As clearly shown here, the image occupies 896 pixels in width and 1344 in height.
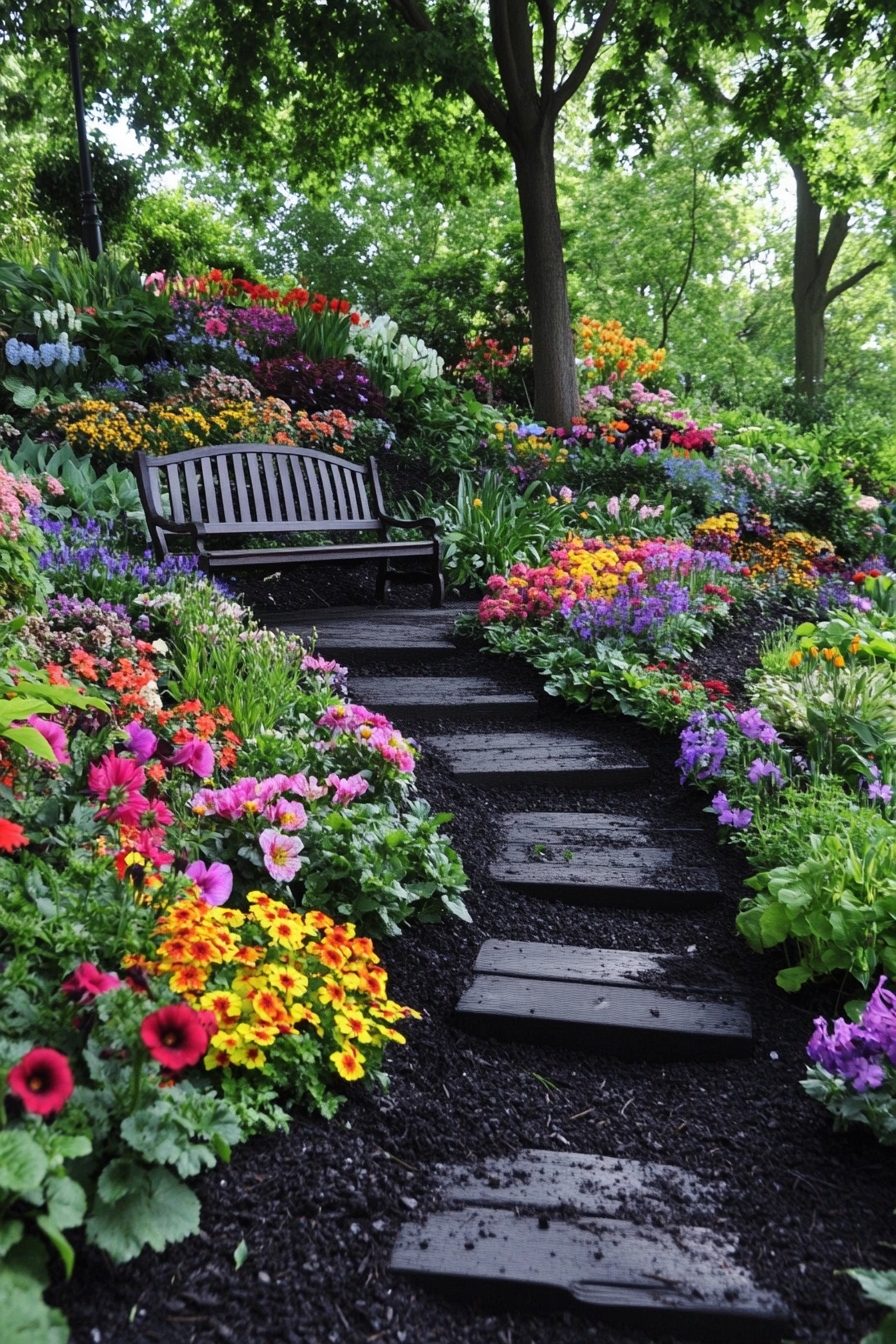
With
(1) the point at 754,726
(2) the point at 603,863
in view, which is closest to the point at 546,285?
(1) the point at 754,726

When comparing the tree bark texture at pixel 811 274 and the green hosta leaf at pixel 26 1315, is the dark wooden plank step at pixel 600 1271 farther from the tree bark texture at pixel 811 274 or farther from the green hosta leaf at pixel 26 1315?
the tree bark texture at pixel 811 274

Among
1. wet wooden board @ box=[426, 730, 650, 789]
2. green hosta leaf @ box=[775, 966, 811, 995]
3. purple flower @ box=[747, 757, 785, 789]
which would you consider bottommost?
green hosta leaf @ box=[775, 966, 811, 995]

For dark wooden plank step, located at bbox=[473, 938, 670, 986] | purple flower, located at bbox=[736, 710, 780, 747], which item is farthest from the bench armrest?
dark wooden plank step, located at bbox=[473, 938, 670, 986]

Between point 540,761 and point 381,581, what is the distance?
2.56 m

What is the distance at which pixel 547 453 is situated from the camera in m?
8.23

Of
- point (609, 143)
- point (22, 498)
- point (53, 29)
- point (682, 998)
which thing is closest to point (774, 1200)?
point (682, 998)

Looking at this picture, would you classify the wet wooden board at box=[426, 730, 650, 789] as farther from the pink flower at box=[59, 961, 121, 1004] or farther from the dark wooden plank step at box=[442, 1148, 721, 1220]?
the pink flower at box=[59, 961, 121, 1004]

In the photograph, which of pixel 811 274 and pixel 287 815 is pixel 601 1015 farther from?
pixel 811 274

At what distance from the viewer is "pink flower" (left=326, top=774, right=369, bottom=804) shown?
10.1 ft

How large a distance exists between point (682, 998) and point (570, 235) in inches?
398

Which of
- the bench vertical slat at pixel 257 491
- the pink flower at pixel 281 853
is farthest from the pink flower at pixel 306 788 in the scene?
the bench vertical slat at pixel 257 491

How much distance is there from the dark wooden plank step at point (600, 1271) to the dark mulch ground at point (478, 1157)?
0.13 ft

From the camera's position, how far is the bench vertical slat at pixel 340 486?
651 centimetres

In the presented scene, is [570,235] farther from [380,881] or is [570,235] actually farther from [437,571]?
[380,881]
